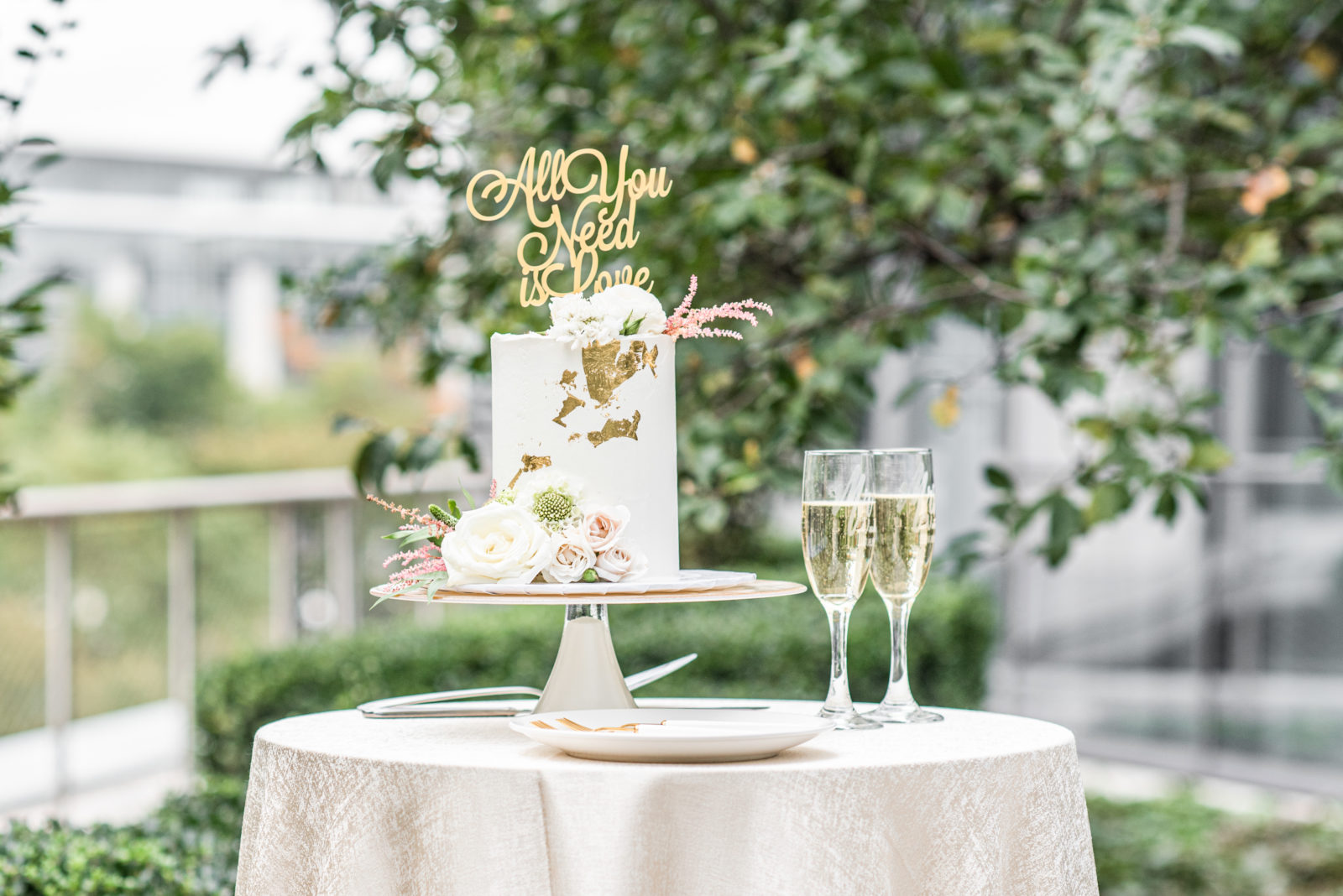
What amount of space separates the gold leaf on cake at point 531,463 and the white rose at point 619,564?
150 millimetres

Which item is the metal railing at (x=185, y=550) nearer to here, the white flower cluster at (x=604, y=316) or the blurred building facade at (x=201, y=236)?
the white flower cluster at (x=604, y=316)

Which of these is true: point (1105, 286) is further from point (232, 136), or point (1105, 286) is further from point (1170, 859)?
point (232, 136)

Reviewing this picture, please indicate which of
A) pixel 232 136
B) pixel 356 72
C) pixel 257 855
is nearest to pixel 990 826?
pixel 257 855

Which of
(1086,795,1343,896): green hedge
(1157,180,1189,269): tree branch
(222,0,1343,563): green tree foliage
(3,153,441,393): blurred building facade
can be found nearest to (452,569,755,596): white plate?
(222,0,1343,563): green tree foliage

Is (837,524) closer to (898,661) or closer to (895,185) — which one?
(898,661)

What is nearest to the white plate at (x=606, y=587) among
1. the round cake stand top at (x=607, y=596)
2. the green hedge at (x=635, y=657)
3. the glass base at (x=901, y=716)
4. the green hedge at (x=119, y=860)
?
the round cake stand top at (x=607, y=596)

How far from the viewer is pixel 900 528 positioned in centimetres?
166

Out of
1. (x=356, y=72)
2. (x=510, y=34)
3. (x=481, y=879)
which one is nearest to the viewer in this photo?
(x=481, y=879)

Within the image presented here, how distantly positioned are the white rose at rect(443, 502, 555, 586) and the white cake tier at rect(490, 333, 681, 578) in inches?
4.1

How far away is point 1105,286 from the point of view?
107 inches

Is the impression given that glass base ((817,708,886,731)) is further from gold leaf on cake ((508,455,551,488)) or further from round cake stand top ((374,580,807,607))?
gold leaf on cake ((508,455,551,488))

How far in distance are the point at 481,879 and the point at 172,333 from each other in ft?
91.0

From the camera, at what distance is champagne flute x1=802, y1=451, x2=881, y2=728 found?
5.27ft

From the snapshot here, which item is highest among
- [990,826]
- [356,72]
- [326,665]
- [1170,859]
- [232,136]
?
[232,136]
